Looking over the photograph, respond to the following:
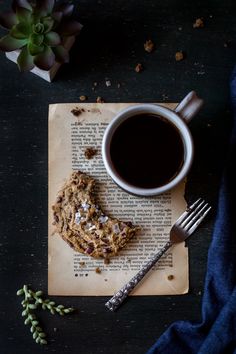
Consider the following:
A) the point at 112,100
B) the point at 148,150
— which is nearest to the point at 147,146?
the point at 148,150

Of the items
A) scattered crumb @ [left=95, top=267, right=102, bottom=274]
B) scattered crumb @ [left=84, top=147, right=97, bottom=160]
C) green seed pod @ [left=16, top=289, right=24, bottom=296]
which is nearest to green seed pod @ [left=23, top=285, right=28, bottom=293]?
green seed pod @ [left=16, top=289, right=24, bottom=296]

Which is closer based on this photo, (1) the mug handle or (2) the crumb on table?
(1) the mug handle

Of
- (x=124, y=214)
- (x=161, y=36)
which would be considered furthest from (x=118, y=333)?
(x=161, y=36)

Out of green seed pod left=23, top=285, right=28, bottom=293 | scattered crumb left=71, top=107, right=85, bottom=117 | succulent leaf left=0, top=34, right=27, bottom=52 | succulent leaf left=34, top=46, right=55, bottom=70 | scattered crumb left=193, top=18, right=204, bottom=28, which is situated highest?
scattered crumb left=193, top=18, right=204, bottom=28

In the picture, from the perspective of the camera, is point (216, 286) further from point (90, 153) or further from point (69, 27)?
point (69, 27)

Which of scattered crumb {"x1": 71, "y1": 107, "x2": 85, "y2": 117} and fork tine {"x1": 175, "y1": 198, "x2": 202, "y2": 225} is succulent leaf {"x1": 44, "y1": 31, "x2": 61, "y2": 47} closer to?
scattered crumb {"x1": 71, "y1": 107, "x2": 85, "y2": 117}

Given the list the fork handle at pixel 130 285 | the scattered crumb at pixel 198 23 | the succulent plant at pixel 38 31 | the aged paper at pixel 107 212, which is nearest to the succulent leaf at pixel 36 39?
the succulent plant at pixel 38 31
